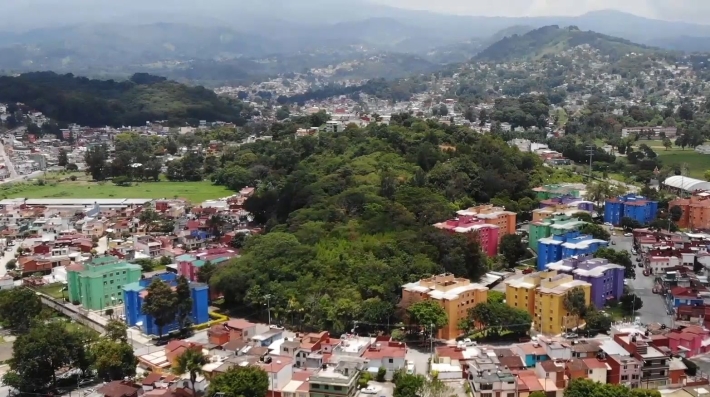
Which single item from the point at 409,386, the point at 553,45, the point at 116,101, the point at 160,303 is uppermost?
the point at 553,45

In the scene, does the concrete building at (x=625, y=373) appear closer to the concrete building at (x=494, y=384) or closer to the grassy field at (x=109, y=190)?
the concrete building at (x=494, y=384)

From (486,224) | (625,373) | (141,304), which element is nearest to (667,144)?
(486,224)

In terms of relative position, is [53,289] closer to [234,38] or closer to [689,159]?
[689,159]

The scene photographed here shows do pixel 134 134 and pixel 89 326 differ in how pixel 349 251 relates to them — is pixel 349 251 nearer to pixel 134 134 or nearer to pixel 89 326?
pixel 89 326

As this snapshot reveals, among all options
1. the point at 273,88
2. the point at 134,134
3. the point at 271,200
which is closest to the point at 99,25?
the point at 273,88

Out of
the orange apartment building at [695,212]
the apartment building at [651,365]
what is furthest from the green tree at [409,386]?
the orange apartment building at [695,212]

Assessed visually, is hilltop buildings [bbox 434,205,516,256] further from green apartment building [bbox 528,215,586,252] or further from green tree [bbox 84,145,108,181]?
green tree [bbox 84,145,108,181]
